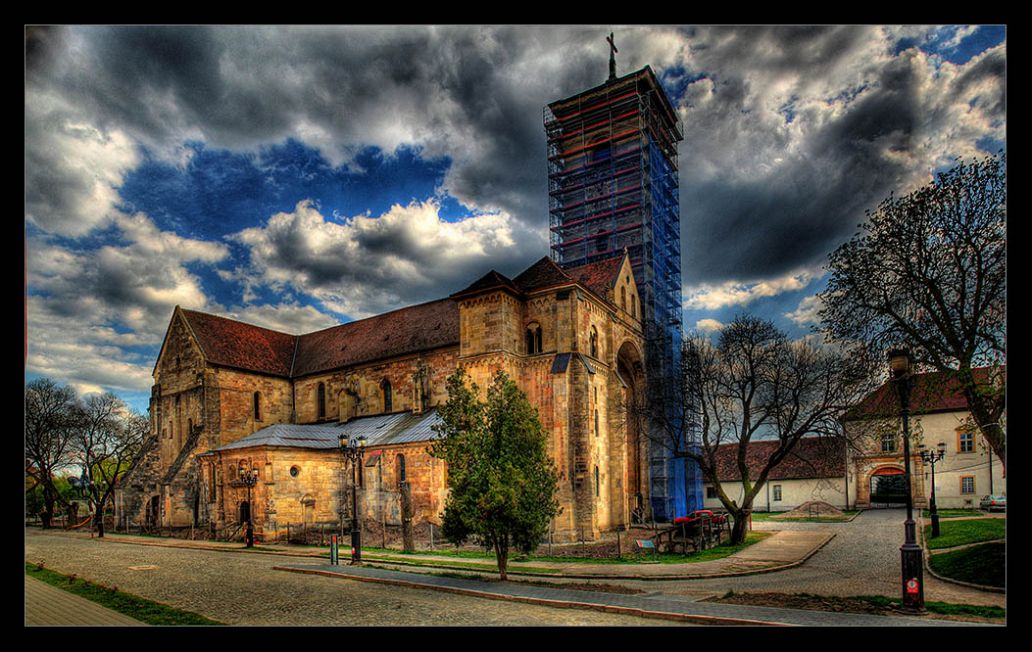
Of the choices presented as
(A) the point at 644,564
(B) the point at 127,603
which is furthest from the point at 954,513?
(B) the point at 127,603

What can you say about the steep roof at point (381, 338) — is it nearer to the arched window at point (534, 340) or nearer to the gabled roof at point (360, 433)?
the gabled roof at point (360, 433)

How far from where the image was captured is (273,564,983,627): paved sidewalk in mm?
10234

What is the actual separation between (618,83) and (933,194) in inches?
1145

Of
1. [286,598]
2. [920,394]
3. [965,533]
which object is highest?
[920,394]

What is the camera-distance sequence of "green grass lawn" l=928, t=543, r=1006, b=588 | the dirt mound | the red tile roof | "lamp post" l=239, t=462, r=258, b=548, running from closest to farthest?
"green grass lawn" l=928, t=543, r=1006, b=588, "lamp post" l=239, t=462, r=258, b=548, the dirt mound, the red tile roof

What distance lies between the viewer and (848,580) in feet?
50.9

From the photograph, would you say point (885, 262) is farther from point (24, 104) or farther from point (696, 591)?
point (24, 104)

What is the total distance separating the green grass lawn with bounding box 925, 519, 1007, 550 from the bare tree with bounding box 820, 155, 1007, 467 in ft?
22.1

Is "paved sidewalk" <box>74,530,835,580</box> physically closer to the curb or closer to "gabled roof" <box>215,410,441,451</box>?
the curb

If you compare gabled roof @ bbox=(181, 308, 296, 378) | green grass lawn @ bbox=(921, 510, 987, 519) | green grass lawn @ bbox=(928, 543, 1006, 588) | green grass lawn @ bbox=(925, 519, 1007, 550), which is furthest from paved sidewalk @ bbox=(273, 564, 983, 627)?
gabled roof @ bbox=(181, 308, 296, 378)

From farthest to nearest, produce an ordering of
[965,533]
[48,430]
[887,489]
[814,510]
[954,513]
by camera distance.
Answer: [887,489] < [814,510] < [48,430] < [954,513] < [965,533]

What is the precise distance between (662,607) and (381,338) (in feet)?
91.1

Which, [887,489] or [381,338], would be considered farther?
[887,489]

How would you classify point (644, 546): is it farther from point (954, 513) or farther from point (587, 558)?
point (954, 513)
